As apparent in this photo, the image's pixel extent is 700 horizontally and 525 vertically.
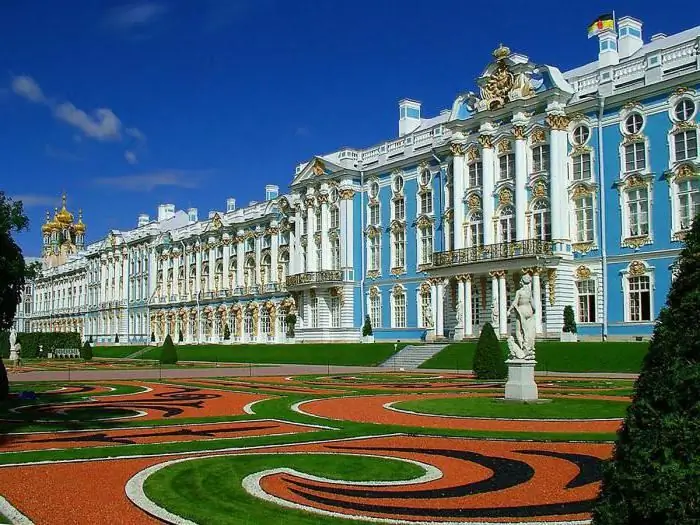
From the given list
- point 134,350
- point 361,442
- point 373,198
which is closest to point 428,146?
point 373,198

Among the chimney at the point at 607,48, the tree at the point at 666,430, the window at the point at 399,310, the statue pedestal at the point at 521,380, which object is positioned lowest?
the statue pedestal at the point at 521,380

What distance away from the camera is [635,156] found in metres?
40.0

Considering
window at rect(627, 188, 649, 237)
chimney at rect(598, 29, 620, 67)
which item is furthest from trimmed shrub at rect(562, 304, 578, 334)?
chimney at rect(598, 29, 620, 67)

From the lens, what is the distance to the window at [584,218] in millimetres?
42125

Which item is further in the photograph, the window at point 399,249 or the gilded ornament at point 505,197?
the window at point 399,249

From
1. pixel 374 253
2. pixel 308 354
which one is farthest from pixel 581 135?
pixel 308 354

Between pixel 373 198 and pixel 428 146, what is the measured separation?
6.44m

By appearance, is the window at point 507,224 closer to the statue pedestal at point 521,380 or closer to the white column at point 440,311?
the white column at point 440,311

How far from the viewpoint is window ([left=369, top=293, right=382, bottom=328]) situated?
56.9 metres

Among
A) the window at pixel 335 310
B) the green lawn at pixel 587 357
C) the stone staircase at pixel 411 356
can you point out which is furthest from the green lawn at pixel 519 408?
the window at pixel 335 310

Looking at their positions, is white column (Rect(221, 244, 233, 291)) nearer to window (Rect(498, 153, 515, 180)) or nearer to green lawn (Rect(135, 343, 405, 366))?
green lawn (Rect(135, 343, 405, 366))

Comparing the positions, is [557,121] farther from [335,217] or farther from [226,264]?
[226,264]

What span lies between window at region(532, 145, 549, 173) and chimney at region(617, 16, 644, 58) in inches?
291

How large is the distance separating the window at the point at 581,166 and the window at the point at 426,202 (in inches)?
471
